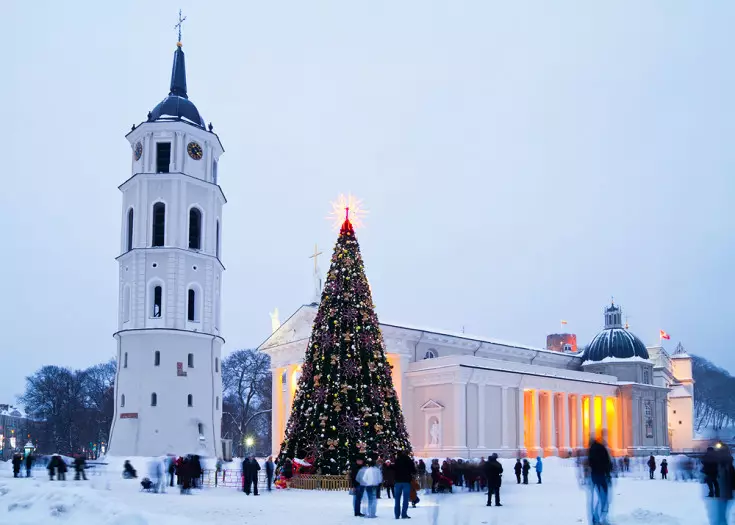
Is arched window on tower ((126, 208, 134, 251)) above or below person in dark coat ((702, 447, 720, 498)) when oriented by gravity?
above

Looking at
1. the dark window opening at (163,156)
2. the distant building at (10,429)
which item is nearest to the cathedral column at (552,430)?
the dark window opening at (163,156)

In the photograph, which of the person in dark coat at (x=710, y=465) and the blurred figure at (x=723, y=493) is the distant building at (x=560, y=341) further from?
the blurred figure at (x=723, y=493)

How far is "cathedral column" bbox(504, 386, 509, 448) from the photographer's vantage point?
171 feet

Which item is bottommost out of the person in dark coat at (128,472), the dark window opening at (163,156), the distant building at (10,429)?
the distant building at (10,429)

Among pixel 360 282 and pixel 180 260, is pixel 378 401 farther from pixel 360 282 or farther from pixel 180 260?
pixel 180 260

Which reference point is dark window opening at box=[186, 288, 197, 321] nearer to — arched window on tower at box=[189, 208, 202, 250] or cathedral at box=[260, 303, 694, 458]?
arched window on tower at box=[189, 208, 202, 250]

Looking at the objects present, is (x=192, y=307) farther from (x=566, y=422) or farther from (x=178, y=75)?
(x=566, y=422)

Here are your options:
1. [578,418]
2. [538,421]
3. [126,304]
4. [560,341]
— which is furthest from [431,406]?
[560,341]

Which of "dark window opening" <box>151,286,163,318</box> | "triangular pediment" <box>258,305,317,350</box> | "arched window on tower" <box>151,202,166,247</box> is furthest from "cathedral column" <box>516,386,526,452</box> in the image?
"arched window on tower" <box>151,202,166,247</box>

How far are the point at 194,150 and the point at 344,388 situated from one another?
101 feet

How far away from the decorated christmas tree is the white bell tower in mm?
24351

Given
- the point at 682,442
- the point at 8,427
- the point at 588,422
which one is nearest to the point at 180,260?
the point at 588,422

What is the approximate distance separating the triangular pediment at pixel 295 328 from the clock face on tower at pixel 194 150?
39.7ft

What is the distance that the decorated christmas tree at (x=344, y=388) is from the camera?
964 inches
